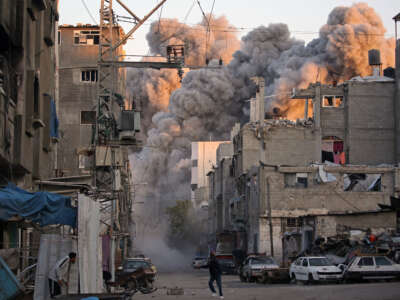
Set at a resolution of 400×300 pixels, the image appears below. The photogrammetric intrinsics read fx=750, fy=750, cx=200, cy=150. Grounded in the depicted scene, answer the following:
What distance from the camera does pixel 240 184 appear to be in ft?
208

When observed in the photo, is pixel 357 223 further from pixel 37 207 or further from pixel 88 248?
pixel 37 207

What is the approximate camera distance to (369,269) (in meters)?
28.3

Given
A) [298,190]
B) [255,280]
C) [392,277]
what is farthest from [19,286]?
[298,190]

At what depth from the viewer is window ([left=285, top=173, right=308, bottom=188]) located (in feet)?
172

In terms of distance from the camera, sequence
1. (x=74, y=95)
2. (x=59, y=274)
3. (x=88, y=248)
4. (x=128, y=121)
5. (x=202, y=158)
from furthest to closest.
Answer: (x=202, y=158) → (x=74, y=95) → (x=128, y=121) → (x=88, y=248) → (x=59, y=274)

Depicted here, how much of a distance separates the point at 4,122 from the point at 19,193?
1789 millimetres

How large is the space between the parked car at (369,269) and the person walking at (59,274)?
48.2ft

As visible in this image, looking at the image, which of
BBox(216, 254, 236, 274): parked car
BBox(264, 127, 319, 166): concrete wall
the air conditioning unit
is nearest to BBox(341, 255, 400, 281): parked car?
the air conditioning unit

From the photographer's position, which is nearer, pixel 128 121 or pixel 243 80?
pixel 128 121

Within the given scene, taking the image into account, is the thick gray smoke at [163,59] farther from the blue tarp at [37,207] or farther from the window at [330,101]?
the blue tarp at [37,207]

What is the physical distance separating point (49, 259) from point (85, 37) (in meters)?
35.7

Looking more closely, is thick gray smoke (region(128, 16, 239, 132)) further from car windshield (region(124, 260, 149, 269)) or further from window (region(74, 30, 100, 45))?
car windshield (region(124, 260, 149, 269))

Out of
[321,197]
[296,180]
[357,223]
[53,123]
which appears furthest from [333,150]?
[53,123]

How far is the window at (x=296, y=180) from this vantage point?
52.3 meters
